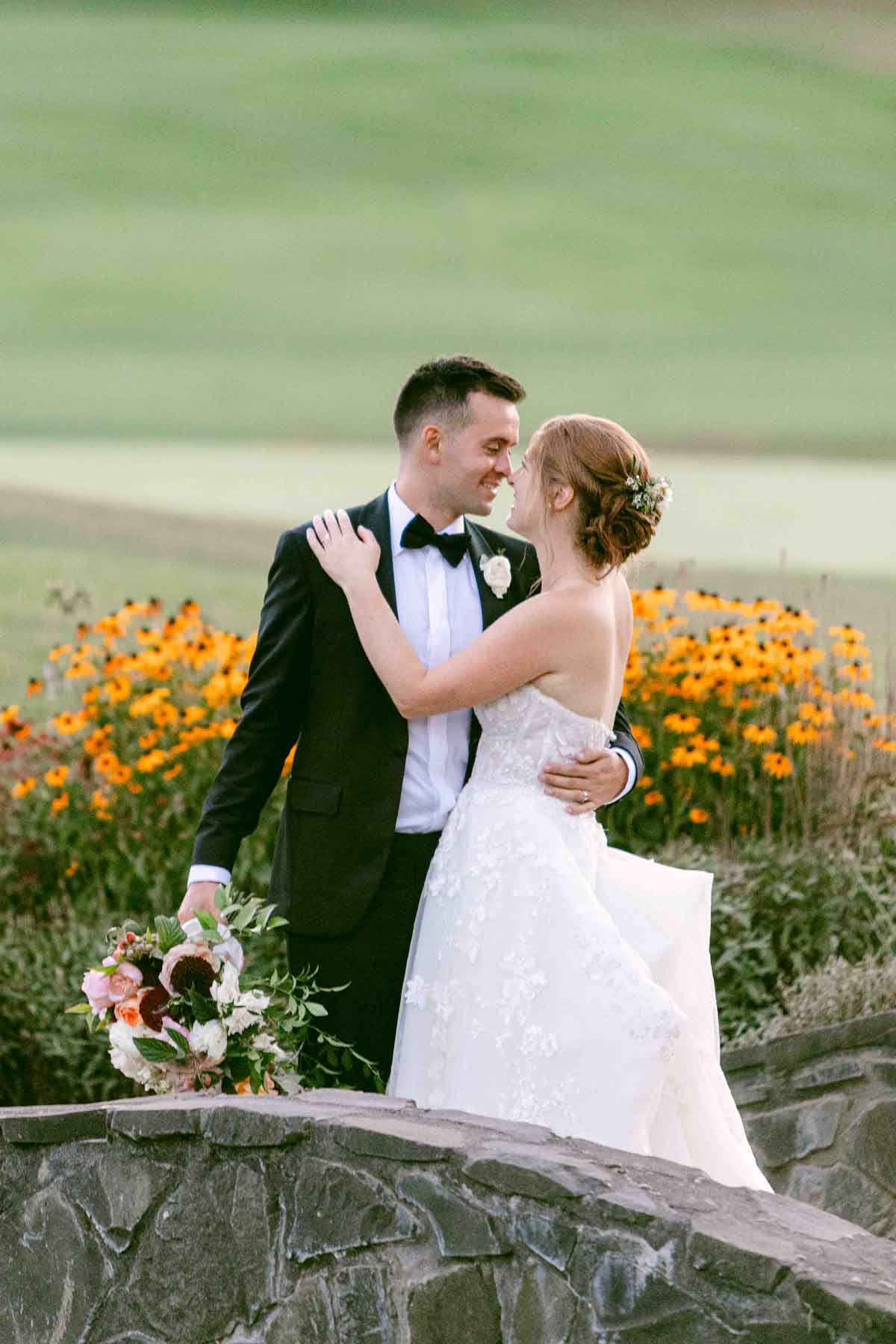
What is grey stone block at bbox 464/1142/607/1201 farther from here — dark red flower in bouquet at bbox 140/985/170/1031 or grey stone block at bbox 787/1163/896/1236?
grey stone block at bbox 787/1163/896/1236

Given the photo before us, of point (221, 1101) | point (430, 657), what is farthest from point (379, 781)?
point (221, 1101)

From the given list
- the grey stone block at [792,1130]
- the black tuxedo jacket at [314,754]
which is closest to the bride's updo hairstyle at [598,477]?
the black tuxedo jacket at [314,754]

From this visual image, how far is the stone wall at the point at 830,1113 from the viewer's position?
A: 181 inches

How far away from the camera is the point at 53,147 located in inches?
372

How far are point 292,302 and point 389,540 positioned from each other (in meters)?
6.03

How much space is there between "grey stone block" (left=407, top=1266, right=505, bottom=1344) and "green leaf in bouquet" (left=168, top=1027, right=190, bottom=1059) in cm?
66

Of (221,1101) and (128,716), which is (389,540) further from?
(128,716)

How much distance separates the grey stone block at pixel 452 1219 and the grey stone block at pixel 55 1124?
0.63 m

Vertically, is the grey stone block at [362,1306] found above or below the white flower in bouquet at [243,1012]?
below

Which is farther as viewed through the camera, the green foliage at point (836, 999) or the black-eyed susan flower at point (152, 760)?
the black-eyed susan flower at point (152, 760)

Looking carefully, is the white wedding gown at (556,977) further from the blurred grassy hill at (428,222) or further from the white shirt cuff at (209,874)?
the blurred grassy hill at (428,222)

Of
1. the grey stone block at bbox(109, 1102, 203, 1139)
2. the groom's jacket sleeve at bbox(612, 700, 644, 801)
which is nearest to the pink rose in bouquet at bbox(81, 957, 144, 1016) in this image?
the grey stone block at bbox(109, 1102, 203, 1139)

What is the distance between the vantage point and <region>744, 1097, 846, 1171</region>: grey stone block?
4680mm

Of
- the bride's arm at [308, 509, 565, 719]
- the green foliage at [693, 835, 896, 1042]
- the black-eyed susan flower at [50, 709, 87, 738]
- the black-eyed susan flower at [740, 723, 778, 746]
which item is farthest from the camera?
the black-eyed susan flower at [50, 709, 87, 738]
